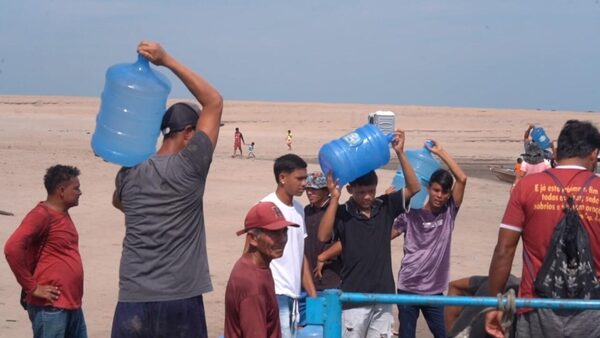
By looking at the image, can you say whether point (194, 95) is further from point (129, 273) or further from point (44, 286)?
point (44, 286)

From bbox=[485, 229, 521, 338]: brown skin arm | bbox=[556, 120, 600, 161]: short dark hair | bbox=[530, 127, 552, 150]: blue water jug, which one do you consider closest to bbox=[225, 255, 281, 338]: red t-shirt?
bbox=[485, 229, 521, 338]: brown skin arm

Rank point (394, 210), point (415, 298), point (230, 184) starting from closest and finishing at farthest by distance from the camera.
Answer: point (415, 298) < point (394, 210) < point (230, 184)

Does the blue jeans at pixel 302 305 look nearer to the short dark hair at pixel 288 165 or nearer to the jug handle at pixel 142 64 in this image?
the short dark hair at pixel 288 165

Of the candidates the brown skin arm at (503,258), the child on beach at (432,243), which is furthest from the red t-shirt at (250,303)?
the child on beach at (432,243)

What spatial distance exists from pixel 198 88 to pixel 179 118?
0.21 meters

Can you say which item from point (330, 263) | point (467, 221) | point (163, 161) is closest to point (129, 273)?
point (163, 161)

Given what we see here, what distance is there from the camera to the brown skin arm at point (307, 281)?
229 inches

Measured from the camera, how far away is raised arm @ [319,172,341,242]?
5414 mm

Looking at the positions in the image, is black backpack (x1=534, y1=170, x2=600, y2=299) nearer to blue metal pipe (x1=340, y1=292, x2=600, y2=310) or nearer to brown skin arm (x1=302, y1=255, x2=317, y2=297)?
blue metal pipe (x1=340, y1=292, x2=600, y2=310)

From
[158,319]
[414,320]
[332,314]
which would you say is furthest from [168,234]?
[414,320]

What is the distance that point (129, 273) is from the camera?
4.05 meters

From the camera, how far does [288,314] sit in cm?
564

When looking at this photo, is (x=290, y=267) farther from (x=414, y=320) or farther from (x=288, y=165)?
(x=414, y=320)

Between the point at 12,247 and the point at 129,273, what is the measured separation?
1471 mm
